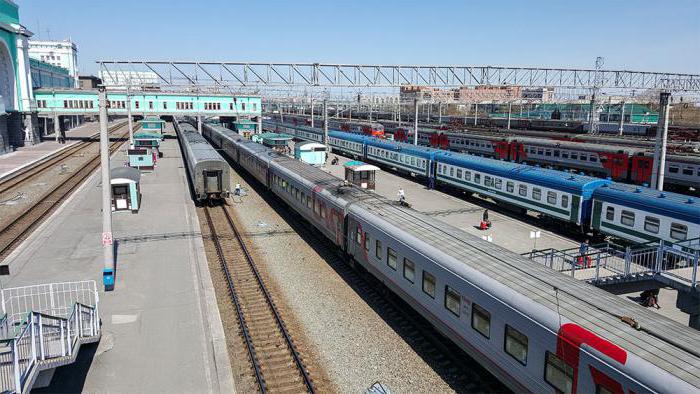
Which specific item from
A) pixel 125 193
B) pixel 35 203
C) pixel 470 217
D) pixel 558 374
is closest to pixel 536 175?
pixel 470 217

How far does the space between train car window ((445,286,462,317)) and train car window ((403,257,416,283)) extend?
1.81 m

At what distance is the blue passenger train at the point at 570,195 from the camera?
21.0 m

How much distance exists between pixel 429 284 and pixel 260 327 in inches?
216

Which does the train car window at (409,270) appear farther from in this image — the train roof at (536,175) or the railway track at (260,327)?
the train roof at (536,175)

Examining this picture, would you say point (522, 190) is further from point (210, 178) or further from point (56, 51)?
point (56, 51)

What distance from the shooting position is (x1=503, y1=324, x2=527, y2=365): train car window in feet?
33.6

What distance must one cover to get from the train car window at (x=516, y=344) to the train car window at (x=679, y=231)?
13.8 m

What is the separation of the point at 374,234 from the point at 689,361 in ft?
34.0

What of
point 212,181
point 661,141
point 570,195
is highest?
point 661,141

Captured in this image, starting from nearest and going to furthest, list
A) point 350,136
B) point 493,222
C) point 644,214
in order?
point 644,214, point 493,222, point 350,136

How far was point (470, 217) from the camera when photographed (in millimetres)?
31203

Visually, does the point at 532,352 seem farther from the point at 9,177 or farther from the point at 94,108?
the point at 94,108

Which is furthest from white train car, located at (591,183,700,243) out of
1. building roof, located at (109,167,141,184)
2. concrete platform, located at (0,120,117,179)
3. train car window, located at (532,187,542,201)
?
concrete platform, located at (0,120,117,179)

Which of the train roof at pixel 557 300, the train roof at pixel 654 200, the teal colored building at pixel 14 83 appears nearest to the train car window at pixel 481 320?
the train roof at pixel 557 300
